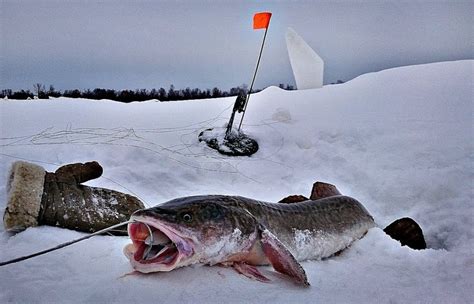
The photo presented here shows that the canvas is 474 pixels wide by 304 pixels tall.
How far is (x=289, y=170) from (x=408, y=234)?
2.18 metres

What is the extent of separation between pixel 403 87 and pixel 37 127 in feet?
15.6

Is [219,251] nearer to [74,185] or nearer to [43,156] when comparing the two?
[74,185]

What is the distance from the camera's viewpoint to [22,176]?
284cm

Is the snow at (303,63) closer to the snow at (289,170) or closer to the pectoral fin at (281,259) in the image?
the snow at (289,170)

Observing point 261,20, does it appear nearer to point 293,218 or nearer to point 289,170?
point 289,170

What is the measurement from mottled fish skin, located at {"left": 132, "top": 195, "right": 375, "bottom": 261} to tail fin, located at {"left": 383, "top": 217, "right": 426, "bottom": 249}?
0.62 feet

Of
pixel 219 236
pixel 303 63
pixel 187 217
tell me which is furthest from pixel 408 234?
pixel 303 63

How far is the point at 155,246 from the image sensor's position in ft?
6.90

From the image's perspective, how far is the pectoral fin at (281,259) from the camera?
2129 millimetres

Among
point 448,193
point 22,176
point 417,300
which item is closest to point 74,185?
point 22,176

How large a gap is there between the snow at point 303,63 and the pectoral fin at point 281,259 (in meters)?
5.75

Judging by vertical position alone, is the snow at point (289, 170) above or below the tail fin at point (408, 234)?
above

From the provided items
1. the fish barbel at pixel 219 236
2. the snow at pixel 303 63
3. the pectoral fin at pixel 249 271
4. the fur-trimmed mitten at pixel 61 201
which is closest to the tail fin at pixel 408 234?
the fish barbel at pixel 219 236

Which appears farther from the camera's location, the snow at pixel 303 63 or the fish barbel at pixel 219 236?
the snow at pixel 303 63
